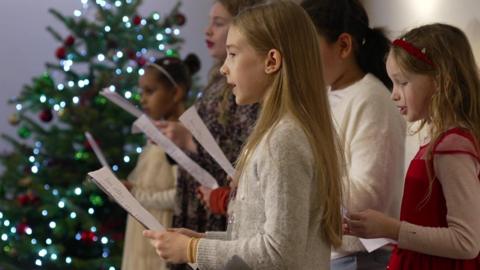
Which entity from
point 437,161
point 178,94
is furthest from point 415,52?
point 178,94

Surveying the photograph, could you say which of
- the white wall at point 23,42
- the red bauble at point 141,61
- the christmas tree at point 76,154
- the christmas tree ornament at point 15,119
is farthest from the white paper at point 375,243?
the white wall at point 23,42

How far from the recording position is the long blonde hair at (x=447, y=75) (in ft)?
6.51

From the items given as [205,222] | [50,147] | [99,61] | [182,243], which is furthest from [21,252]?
[182,243]

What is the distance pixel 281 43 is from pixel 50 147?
126 inches

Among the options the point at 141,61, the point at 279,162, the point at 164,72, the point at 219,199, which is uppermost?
the point at 141,61

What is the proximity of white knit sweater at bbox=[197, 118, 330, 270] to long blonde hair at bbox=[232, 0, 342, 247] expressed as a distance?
0.02m

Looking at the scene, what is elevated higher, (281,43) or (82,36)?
(82,36)

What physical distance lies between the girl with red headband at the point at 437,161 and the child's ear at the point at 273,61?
404mm

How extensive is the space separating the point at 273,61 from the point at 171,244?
42 cm

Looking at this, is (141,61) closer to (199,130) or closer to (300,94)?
(199,130)

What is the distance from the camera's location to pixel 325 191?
5.46ft

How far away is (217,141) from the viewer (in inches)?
112

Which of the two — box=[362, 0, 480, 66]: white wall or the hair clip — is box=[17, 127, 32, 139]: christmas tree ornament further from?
box=[362, 0, 480, 66]: white wall

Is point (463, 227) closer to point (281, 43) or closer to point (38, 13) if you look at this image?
point (281, 43)
